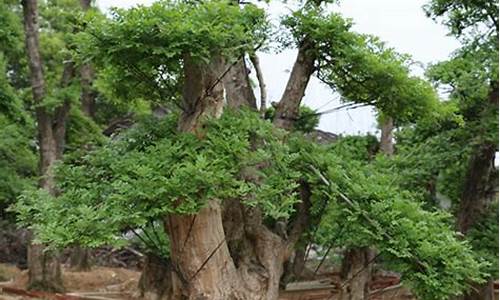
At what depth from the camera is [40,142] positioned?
631 cm

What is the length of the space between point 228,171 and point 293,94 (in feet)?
2.83

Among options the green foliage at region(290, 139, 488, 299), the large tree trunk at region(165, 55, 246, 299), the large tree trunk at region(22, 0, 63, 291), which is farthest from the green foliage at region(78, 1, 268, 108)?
the large tree trunk at region(22, 0, 63, 291)

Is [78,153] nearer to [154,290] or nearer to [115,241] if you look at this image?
[115,241]

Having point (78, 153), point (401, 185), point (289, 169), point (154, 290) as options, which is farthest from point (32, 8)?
point (289, 169)

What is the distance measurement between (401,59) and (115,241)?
145 cm

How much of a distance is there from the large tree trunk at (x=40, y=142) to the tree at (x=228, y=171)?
11.6 feet

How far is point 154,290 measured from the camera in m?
4.59

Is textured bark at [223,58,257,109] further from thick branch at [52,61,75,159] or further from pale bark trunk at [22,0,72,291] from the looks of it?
thick branch at [52,61,75,159]

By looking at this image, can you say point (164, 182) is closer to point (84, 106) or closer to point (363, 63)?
point (363, 63)

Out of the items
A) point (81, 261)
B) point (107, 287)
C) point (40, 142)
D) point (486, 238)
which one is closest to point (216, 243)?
point (486, 238)

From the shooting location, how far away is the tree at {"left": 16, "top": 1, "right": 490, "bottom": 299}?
2256 mm

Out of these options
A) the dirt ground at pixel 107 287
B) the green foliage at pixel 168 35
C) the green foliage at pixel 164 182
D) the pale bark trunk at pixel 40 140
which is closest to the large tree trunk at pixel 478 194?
the dirt ground at pixel 107 287

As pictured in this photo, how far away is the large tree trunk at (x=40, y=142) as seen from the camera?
19.9ft

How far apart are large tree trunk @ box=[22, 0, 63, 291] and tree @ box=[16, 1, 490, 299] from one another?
354 cm
